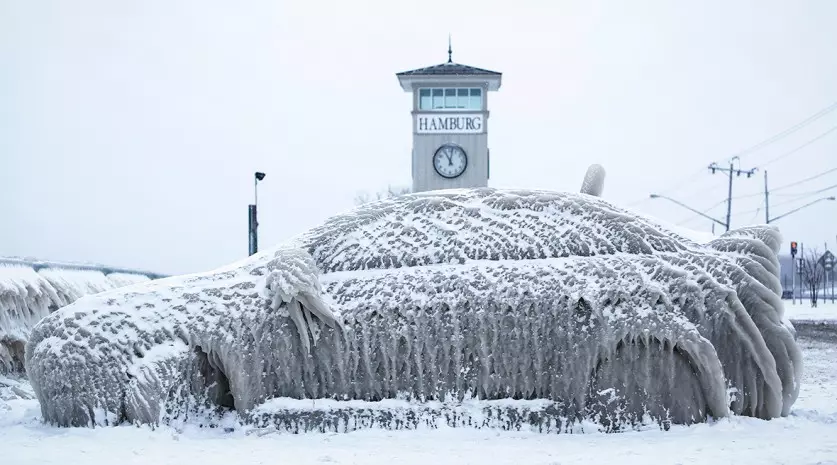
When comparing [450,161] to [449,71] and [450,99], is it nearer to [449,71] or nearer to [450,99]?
[450,99]

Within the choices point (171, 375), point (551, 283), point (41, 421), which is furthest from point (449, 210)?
point (41, 421)

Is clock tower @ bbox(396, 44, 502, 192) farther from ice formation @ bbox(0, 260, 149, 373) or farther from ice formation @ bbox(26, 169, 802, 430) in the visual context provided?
ice formation @ bbox(26, 169, 802, 430)

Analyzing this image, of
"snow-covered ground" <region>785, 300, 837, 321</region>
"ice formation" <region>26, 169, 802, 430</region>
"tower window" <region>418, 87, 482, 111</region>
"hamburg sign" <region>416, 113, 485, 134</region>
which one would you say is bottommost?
"snow-covered ground" <region>785, 300, 837, 321</region>

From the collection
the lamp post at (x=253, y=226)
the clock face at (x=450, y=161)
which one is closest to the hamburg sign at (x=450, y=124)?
the clock face at (x=450, y=161)

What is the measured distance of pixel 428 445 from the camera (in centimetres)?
383

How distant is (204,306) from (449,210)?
1683 mm

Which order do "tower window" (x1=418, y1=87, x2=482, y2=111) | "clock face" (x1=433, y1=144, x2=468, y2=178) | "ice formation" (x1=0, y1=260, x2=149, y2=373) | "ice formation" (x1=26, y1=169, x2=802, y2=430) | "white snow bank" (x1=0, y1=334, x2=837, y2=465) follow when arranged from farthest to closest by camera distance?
"tower window" (x1=418, y1=87, x2=482, y2=111)
"clock face" (x1=433, y1=144, x2=468, y2=178)
"ice formation" (x1=0, y1=260, x2=149, y2=373)
"ice formation" (x1=26, y1=169, x2=802, y2=430)
"white snow bank" (x1=0, y1=334, x2=837, y2=465)

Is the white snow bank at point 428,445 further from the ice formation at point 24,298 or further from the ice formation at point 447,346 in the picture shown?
the ice formation at point 24,298

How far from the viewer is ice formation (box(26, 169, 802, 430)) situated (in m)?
4.16

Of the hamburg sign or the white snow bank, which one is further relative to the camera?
the hamburg sign

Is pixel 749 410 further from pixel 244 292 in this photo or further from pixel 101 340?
pixel 101 340

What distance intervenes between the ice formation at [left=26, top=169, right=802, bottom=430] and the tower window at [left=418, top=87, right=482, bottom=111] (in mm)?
16064

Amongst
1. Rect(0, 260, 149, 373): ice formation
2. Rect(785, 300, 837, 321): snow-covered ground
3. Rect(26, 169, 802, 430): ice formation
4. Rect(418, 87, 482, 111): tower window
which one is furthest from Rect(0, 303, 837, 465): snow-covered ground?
Rect(785, 300, 837, 321): snow-covered ground

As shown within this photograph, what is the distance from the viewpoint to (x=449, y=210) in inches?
188
